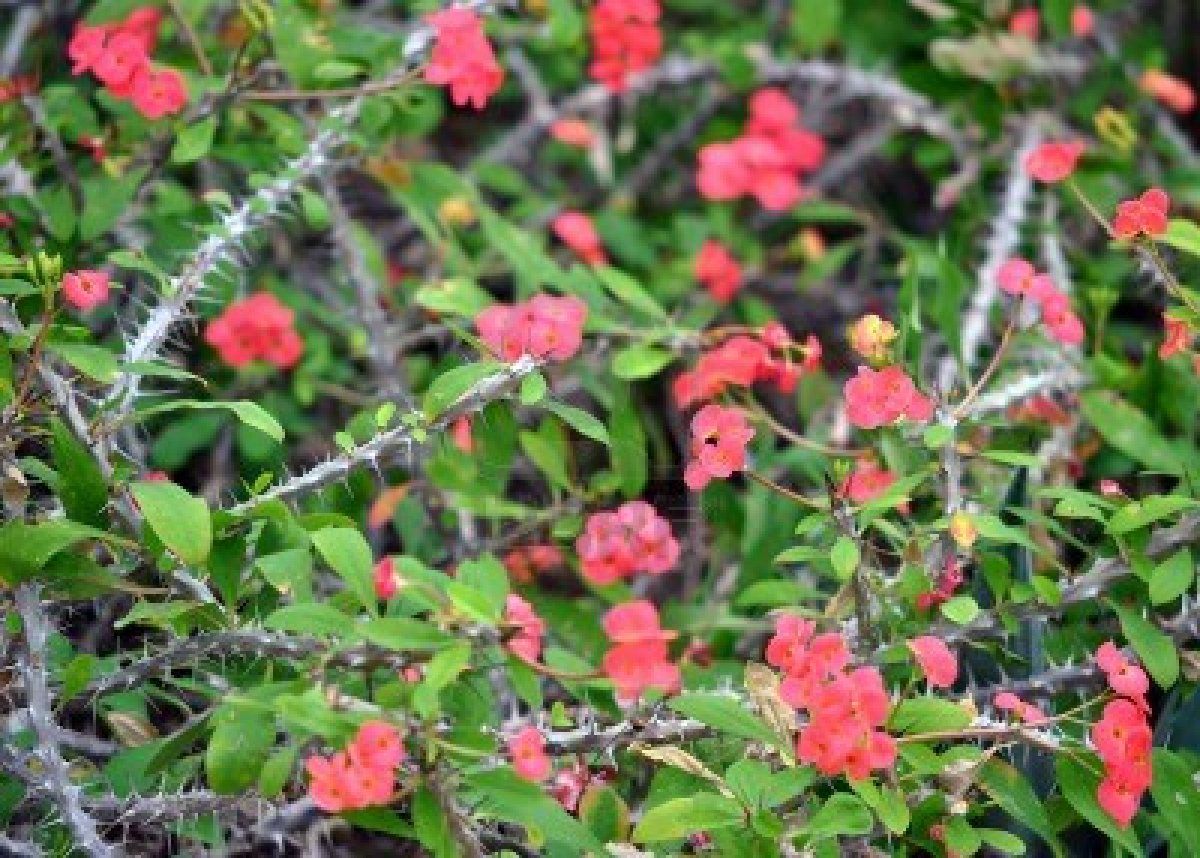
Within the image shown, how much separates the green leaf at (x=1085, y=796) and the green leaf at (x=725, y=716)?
0.38 meters

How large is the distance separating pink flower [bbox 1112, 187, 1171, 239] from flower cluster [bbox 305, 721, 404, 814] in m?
1.15

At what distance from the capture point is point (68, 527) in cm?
205

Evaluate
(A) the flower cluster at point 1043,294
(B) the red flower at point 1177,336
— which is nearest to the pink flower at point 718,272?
(A) the flower cluster at point 1043,294

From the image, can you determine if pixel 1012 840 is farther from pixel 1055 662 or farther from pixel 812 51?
pixel 812 51

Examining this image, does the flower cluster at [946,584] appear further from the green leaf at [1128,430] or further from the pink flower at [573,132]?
the pink flower at [573,132]

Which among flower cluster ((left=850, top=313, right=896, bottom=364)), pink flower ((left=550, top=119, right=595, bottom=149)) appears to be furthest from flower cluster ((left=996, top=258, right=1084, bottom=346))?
pink flower ((left=550, top=119, right=595, bottom=149))

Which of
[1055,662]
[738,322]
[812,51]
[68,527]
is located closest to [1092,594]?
[1055,662]

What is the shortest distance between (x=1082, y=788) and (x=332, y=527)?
95 cm

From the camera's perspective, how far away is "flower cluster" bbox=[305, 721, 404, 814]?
5.78 ft

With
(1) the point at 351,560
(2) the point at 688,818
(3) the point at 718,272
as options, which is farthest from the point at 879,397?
(3) the point at 718,272

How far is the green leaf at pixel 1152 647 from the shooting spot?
7.43 feet

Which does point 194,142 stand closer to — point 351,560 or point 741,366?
point 741,366

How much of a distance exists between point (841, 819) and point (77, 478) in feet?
3.10

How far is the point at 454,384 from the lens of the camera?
216cm
